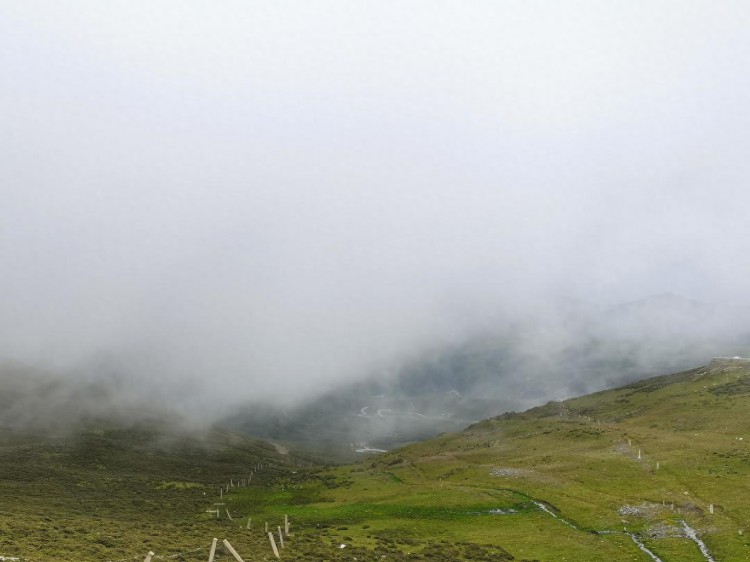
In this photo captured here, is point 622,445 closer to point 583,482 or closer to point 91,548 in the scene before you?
point 583,482

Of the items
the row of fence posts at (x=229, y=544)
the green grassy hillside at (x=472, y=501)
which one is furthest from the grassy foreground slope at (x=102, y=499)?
the row of fence posts at (x=229, y=544)

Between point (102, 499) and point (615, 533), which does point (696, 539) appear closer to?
point (615, 533)

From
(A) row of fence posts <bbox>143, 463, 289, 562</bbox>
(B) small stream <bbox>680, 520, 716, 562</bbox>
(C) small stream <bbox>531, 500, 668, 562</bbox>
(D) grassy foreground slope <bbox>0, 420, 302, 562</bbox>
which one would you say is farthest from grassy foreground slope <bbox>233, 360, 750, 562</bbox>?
(D) grassy foreground slope <bbox>0, 420, 302, 562</bbox>

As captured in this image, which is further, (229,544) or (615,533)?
(615,533)

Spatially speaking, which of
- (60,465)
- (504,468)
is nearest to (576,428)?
(504,468)

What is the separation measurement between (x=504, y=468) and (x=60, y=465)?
134 metres

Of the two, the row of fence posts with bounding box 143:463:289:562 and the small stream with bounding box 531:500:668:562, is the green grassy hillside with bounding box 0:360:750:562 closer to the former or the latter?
the small stream with bounding box 531:500:668:562

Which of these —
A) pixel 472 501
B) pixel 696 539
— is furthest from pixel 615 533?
pixel 472 501

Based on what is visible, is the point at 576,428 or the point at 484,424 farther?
the point at 484,424

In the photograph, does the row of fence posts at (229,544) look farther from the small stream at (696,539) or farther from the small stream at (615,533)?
the small stream at (696,539)

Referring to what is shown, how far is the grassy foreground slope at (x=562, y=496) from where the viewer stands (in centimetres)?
5150

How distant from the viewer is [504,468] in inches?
3644

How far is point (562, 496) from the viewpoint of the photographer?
69.6 metres

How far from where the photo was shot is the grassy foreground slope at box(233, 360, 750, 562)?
51.5 meters
